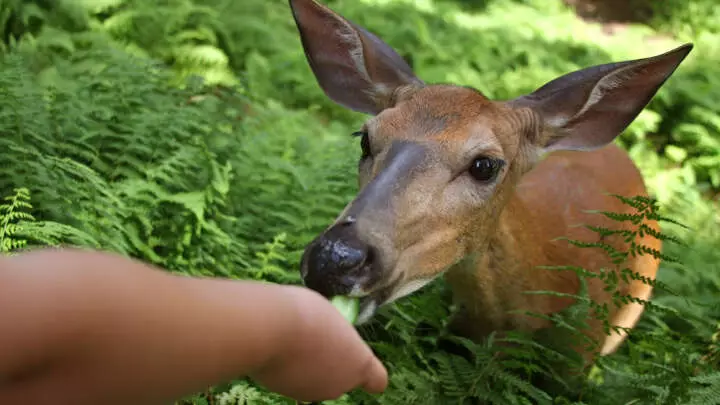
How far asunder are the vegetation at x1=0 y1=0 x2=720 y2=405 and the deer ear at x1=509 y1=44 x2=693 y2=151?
1.83ft

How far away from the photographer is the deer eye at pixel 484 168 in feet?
13.0

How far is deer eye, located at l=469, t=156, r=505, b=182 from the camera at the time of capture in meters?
3.97

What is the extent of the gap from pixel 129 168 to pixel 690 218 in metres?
5.70

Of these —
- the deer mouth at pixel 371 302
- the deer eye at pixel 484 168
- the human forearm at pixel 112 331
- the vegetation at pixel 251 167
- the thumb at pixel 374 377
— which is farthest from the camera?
the vegetation at pixel 251 167

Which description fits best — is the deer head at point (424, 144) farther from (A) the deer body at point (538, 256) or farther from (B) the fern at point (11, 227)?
(B) the fern at point (11, 227)

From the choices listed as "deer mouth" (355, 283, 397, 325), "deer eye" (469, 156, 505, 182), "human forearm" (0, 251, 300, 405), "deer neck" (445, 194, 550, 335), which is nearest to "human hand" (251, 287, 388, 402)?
"human forearm" (0, 251, 300, 405)

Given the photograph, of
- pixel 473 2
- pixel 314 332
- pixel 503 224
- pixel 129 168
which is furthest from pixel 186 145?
pixel 473 2

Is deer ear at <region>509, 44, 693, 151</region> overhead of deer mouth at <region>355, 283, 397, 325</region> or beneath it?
overhead

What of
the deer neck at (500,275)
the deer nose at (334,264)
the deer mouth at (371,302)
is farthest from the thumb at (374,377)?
the deer neck at (500,275)

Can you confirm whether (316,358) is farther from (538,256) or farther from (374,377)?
(538,256)

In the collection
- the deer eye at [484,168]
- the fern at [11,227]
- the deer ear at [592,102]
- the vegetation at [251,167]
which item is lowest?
the fern at [11,227]

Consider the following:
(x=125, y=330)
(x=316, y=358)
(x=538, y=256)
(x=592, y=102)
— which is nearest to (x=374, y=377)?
(x=316, y=358)

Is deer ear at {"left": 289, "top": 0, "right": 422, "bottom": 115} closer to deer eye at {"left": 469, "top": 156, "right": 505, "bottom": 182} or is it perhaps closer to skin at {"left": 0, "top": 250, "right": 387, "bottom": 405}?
deer eye at {"left": 469, "top": 156, "right": 505, "bottom": 182}

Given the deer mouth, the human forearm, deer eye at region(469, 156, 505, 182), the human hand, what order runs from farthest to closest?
1. deer eye at region(469, 156, 505, 182)
2. the deer mouth
3. the human hand
4. the human forearm
